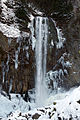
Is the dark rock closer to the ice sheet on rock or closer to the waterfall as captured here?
the waterfall

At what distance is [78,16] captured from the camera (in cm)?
1167

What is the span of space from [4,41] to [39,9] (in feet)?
13.7

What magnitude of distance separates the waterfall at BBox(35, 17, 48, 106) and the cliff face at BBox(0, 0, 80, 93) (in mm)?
310

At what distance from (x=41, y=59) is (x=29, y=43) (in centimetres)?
125

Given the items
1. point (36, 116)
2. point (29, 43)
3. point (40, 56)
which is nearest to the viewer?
point (36, 116)

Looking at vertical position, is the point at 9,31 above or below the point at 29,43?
above

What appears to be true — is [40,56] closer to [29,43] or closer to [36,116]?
[29,43]

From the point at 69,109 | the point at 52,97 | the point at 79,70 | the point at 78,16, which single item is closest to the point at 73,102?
the point at 69,109

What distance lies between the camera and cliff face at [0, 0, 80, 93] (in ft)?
32.2

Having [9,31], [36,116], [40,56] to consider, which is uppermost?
[9,31]

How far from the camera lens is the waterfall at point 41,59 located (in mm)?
10453

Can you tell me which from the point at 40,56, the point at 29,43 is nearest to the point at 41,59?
the point at 40,56

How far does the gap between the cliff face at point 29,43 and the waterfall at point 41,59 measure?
1.02 ft

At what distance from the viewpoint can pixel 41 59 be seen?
10562 mm
